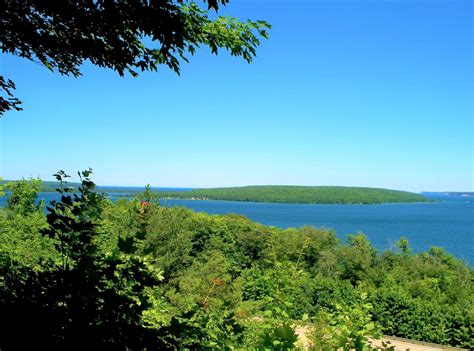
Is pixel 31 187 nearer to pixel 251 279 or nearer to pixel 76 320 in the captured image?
pixel 251 279

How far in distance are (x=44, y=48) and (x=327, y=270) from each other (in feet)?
87.7

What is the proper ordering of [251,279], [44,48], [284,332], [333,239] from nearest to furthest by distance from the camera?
[284,332], [44,48], [251,279], [333,239]

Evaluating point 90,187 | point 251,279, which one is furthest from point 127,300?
point 251,279

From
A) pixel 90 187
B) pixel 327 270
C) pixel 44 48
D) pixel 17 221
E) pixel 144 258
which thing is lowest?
pixel 327 270

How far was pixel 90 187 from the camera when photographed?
3473 millimetres

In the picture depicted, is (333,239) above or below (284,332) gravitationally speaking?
below

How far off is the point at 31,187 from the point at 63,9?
1231 inches

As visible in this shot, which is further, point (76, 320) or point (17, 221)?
point (17, 221)

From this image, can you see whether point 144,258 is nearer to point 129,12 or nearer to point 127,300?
point 127,300

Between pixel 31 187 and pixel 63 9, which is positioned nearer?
pixel 63 9

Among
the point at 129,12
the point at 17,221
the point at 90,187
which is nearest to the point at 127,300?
the point at 90,187

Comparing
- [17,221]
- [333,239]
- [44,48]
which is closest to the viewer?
[44,48]

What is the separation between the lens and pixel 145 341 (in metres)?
2.73

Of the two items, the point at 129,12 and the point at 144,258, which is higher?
the point at 129,12
